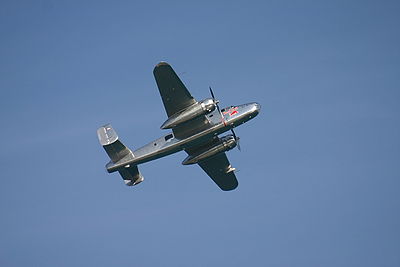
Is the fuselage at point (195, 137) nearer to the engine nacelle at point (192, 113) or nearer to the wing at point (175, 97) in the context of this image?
the wing at point (175, 97)

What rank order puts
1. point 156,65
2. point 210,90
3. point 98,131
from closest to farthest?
point 156,65 < point 210,90 < point 98,131

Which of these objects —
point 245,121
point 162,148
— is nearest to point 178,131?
point 162,148

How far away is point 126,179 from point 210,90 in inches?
430

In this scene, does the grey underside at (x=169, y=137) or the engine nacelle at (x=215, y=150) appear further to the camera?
the engine nacelle at (x=215, y=150)

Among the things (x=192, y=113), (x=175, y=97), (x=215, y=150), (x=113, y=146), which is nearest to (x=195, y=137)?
(x=192, y=113)

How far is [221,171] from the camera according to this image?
48656 mm

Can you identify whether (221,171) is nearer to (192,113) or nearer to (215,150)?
(215,150)

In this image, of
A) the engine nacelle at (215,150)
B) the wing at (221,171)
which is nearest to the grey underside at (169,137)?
the engine nacelle at (215,150)

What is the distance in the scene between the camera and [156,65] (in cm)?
3941

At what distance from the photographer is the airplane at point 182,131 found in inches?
1624

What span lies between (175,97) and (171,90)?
0.71 m

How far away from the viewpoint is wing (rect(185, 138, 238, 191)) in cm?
4825

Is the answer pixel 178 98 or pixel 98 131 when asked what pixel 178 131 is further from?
pixel 98 131

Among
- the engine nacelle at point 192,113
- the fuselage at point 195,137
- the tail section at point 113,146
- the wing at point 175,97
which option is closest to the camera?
the wing at point 175,97
